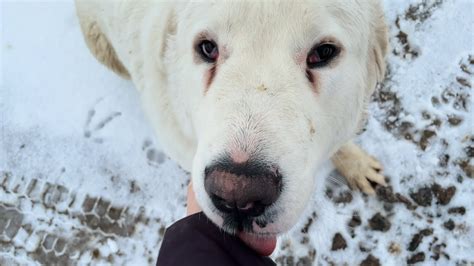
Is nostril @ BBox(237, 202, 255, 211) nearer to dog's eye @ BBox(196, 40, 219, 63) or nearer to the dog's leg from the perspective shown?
dog's eye @ BBox(196, 40, 219, 63)

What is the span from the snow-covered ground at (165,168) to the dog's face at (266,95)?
159 centimetres

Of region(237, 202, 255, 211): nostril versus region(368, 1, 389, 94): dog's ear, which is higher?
region(368, 1, 389, 94): dog's ear

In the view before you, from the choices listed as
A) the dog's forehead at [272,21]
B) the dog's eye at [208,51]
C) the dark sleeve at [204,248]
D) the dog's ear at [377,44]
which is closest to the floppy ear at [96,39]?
the dog's eye at [208,51]

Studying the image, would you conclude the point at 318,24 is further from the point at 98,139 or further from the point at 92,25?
the point at 98,139

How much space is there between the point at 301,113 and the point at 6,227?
10.2 feet

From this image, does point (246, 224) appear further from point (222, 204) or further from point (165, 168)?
point (165, 168)

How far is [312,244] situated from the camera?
3.54 metres

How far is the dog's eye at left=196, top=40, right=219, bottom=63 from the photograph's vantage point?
2067 millimetres

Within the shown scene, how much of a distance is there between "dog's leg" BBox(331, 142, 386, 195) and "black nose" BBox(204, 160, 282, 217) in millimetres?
2028

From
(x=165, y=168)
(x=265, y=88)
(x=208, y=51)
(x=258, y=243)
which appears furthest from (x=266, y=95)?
(x=165, y=168)

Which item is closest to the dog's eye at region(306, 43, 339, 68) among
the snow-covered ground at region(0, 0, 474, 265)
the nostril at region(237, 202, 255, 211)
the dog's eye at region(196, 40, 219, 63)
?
the dog's eye at region(196, 40, 219, 63)

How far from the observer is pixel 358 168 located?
3.62 meters

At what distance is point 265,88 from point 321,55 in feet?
1.15

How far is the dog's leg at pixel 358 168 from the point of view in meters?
3.60
